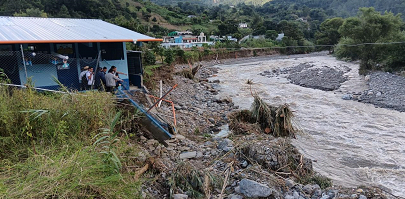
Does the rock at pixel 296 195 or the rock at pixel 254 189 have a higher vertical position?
the rock at pixel 254 189

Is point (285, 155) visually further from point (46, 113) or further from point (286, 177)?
point (46, 113)

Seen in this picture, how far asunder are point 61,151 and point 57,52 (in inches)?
257

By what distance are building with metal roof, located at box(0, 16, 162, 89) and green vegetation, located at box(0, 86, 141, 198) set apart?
347cm

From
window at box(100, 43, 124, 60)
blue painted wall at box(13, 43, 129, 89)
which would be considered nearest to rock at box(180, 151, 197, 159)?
blue painted wall at box(13, 43, 129, 89)

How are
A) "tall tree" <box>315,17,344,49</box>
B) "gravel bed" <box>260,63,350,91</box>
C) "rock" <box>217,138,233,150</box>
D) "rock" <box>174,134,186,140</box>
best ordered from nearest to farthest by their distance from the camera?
"rock" <box>217,138,233,150</box> < "rock" <box>174,134,186,140</box> < "gravel bed" <box>260,63,350,91</box> < "tall tree" <box>315,17,344,49</box>

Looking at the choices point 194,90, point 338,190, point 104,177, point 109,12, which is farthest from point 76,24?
point 109,12

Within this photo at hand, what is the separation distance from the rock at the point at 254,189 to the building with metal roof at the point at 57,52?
6318 millimetres

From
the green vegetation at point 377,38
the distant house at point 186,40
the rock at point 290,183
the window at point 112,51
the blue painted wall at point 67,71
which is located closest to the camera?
the rock at point 290,183

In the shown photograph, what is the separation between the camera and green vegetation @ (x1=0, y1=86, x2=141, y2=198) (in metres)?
3.30

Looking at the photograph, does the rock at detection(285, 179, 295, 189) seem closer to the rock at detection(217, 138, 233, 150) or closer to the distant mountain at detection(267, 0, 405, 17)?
the rock at detection(217, 138, 233, 150)

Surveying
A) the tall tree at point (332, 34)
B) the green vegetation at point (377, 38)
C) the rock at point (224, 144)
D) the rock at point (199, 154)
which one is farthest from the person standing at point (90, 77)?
Answer: the tall tree at point (332, 34)

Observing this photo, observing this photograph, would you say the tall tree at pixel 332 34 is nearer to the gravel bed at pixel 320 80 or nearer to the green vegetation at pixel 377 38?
the green vegetation at pixel 377 38

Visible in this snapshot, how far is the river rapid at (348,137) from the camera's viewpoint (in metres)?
7.01

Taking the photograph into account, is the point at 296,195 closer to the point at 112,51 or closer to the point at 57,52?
the point at 112,51
